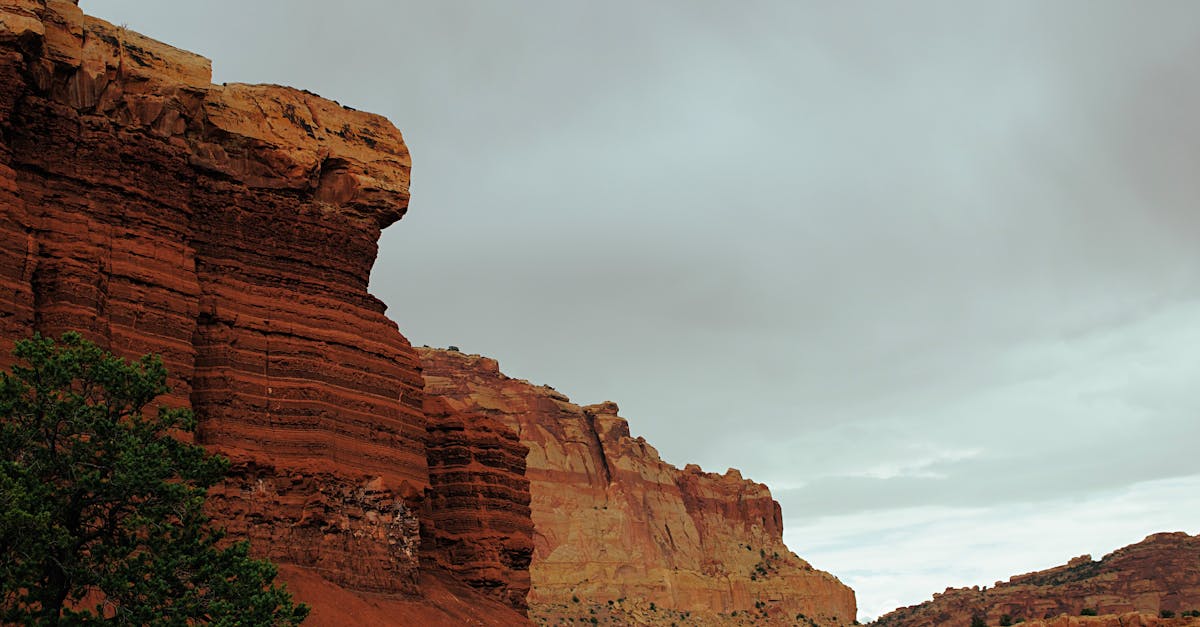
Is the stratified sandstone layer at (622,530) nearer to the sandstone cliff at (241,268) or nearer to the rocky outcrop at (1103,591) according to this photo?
the rocky outcrop at (1103,591)

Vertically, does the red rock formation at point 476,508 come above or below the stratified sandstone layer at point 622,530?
below

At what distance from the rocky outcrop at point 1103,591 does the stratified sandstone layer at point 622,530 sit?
15.6 meters

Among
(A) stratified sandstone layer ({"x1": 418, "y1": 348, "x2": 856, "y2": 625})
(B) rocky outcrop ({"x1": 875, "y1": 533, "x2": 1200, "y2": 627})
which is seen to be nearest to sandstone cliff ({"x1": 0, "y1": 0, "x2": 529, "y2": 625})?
(A) stratified sandstone layer ({"x1": 418, "y1": 348, "x2": 856, "y2": 625})

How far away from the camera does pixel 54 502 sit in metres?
20.3

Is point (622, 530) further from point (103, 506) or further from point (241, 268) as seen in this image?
point (103, 506)

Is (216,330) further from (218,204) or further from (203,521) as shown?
(203,521)

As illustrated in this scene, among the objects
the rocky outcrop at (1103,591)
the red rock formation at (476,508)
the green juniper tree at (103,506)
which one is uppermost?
the rocky outcrop at (1103,591)

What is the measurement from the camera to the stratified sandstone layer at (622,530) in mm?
117750

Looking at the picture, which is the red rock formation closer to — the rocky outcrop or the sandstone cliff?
the sandstone cliff

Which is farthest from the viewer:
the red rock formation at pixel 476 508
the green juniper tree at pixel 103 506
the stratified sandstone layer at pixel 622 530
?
the stratified sandstone layer at pixel 622 530

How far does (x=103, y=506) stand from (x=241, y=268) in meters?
16.6

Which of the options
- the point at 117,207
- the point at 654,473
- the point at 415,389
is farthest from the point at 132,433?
the point at 654,473

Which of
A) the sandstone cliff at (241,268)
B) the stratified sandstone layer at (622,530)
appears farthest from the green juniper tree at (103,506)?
the stratified sandstone layer at (622,530)

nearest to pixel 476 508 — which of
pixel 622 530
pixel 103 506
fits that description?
pixel 103 506
